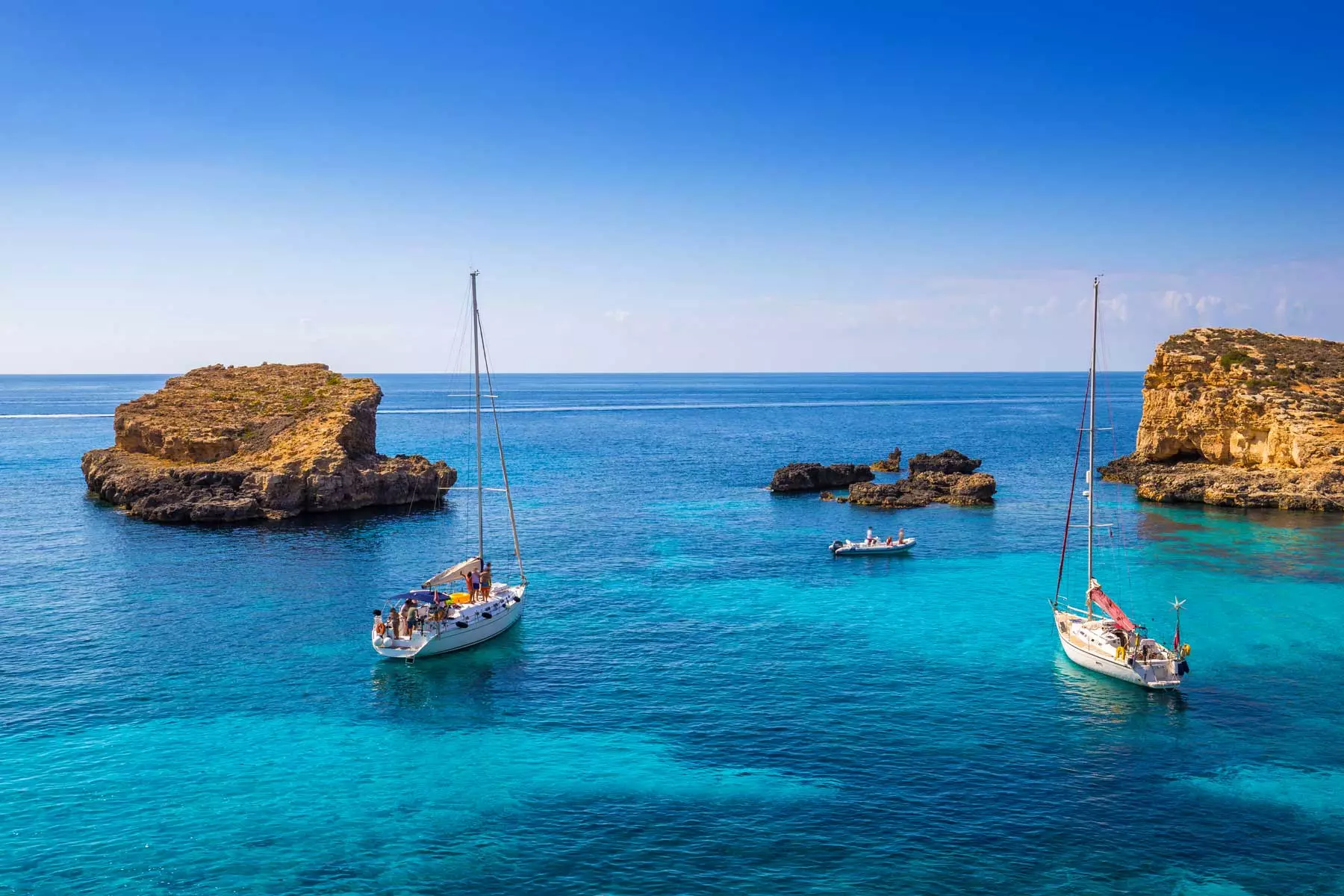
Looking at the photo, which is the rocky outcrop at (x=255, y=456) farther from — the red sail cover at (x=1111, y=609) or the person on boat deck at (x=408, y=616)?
the red sail cover at (x=1111, y=609)

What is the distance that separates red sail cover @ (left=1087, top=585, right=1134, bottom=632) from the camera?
38094 mm

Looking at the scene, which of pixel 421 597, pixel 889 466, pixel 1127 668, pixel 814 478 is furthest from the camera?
pixel 889 466

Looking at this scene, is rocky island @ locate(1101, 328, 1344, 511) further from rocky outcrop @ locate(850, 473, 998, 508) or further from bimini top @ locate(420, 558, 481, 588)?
bimini top @ locate(420, 558, 481, 588)

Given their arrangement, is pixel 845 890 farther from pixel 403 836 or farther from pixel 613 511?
pixel 613 511

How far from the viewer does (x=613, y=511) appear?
78.6 m

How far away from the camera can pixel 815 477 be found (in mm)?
89875

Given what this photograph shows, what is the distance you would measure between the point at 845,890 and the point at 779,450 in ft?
357

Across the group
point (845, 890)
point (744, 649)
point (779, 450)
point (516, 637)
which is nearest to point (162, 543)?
point (516, 637)

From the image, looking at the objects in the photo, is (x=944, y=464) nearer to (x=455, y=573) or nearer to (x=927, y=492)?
(x=927, y=492)

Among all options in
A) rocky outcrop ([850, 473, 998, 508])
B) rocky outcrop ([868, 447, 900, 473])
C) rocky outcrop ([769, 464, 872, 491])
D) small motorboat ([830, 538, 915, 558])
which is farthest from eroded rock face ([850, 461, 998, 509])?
small motorboat ([830, 538, 915, 558])

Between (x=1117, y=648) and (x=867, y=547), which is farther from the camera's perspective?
(x=867, y=547)

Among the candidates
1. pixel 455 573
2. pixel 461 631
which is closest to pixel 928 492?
A: pixel 455 573

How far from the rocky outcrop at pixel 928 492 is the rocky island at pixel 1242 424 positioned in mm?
14398

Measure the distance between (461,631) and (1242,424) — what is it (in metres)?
74.3
